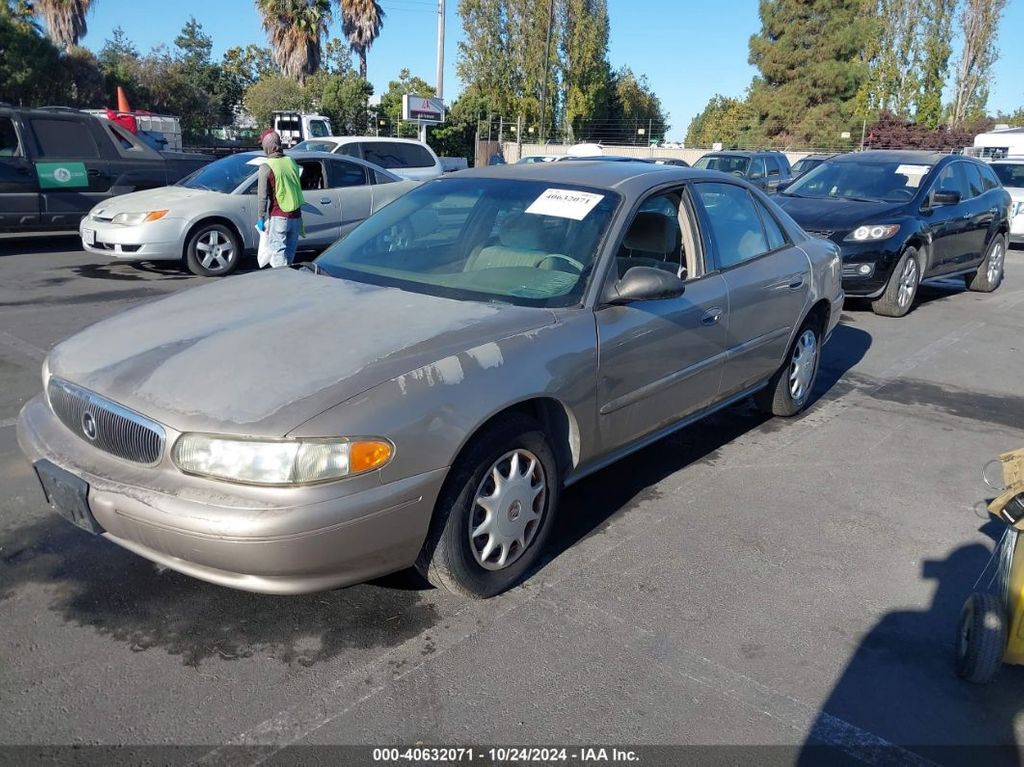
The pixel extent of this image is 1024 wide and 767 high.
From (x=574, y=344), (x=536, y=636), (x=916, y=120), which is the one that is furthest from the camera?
(x=916, y=120)

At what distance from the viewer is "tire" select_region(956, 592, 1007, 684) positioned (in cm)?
277

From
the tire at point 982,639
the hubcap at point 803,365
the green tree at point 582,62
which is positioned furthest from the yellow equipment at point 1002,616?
the green tree at point 582,62

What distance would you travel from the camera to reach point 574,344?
3420 millimetres

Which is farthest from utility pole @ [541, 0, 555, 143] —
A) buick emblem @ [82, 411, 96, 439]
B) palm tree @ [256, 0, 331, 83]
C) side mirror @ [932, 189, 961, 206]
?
buick emblem @ [82, 411, 96, 439]

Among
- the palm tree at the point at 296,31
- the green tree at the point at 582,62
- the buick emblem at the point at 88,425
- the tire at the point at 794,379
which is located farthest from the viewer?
the green tree at the point at 582,62

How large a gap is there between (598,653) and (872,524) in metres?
1.86

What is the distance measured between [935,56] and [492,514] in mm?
49464

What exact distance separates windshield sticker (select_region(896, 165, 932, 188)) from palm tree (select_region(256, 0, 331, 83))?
34.5 metres

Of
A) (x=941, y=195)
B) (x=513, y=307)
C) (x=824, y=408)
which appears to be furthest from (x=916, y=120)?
(x=513, y=307)

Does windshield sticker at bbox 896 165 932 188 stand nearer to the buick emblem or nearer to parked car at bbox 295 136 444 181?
parked car at bbox 295 136 444 181

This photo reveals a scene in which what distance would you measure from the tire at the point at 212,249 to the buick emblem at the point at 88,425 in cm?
747

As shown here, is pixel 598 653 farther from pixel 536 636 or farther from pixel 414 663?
pixel 414 663

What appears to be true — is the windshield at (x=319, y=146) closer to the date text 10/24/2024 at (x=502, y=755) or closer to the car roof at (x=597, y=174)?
the car roof at (x=597, y=174)

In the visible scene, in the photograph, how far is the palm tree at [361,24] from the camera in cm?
4247
